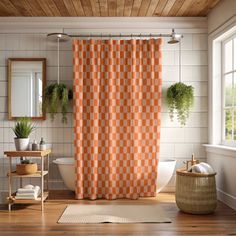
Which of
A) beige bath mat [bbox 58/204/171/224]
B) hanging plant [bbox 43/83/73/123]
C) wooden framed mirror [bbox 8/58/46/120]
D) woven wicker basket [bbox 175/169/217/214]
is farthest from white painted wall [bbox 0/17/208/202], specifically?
woven wicker basket [bbox 175/169/217/214]

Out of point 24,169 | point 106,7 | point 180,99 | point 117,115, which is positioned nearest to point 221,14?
point 180,99

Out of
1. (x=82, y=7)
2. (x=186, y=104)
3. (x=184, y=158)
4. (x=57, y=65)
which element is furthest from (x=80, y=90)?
(x=184, y=158)

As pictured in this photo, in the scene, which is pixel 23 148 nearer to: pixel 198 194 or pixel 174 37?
pixel 198 194

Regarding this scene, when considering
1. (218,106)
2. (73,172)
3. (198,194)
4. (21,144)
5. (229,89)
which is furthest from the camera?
(218,106)

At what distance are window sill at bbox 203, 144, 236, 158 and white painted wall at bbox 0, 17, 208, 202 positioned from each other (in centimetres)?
26

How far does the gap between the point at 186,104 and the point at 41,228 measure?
2.71 metres

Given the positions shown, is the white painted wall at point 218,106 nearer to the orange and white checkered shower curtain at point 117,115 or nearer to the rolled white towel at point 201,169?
the rolled white towel at point 201,169

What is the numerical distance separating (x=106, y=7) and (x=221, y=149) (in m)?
2.47

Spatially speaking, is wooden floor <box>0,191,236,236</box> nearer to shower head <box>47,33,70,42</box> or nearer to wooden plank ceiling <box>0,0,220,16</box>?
shower head <box>47,33,70,42</box>

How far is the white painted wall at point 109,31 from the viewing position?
5.54 m

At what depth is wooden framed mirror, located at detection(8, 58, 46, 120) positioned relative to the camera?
5.50 meters

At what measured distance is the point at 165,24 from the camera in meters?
5.57

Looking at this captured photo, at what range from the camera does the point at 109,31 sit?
5559mm

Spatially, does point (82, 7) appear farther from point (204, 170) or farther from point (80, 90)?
point (204, 170)
